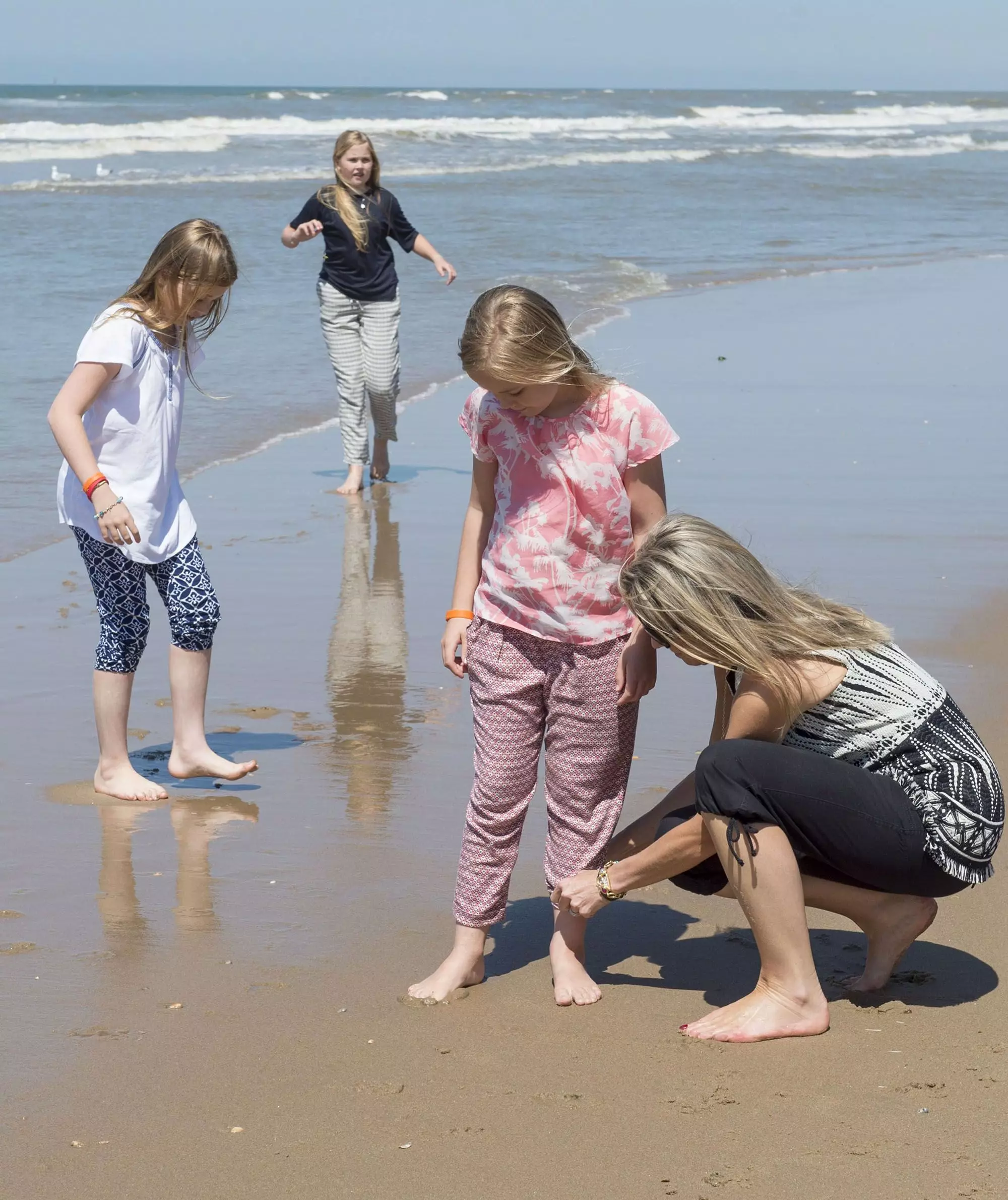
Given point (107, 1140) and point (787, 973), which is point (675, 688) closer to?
point (787, 973)

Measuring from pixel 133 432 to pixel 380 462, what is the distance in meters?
3.80

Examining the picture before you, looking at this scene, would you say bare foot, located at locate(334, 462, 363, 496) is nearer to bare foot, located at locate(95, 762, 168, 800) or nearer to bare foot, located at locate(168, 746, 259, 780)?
bare foot, located at locate(168, 746, 259, 780)

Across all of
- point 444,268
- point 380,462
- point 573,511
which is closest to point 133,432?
point 573,511

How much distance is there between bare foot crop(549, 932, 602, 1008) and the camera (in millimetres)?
3012

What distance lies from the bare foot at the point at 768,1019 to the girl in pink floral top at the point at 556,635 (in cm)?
28

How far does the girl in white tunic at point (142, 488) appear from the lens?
12.9ft

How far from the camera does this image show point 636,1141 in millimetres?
2477

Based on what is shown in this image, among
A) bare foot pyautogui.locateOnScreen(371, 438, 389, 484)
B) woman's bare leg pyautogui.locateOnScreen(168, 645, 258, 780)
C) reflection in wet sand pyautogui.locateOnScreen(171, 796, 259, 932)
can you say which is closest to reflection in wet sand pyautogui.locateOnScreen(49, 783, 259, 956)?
reflection in wet sand pyautogui.locateOnScreen(171, 796, 259, 932)

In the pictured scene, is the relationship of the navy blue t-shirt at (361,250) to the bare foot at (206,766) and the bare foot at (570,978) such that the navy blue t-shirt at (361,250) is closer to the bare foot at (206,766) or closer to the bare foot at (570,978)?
the bare foot at (206,766)

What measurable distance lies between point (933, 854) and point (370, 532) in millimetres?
4324

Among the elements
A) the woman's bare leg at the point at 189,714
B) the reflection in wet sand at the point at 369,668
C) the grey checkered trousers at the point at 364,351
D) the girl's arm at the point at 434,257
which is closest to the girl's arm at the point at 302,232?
the grey checkered trousers at the point at 364,351

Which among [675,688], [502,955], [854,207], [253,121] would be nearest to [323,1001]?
[502,955]

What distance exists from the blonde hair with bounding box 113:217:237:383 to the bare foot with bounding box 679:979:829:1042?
223 cm

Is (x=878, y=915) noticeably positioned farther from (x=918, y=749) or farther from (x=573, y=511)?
(x=573, y=511)
